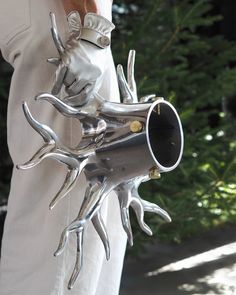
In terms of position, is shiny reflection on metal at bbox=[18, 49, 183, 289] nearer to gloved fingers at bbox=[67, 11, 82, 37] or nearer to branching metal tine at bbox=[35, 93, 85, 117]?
branching metal tine at bbox=[35, 93, 85, 117]

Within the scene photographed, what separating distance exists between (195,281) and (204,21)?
0.80m

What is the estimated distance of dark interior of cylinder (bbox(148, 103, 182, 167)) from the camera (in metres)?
0.94

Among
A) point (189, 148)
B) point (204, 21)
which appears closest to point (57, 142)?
→ point (189, 148)

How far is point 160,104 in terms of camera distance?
941mm

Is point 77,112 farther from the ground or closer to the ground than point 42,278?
farther from the ground

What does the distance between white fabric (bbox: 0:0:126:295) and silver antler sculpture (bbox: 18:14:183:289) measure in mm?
74

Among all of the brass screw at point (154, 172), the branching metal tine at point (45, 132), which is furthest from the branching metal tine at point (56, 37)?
the brass screw at point (154, 172)

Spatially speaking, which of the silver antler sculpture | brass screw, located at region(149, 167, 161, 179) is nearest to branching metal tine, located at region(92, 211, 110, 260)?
the silver antler sculpture

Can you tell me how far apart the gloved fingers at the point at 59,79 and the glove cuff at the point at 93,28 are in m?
0.06

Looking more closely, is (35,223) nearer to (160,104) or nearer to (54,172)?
(54,172)

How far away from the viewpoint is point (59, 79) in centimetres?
92

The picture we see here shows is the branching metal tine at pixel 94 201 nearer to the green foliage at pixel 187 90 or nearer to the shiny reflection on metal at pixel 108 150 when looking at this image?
the shiny reflection on metal at pixel 108 150

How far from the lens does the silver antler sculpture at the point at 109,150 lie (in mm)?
916

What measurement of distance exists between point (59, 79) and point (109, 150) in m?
0.13
